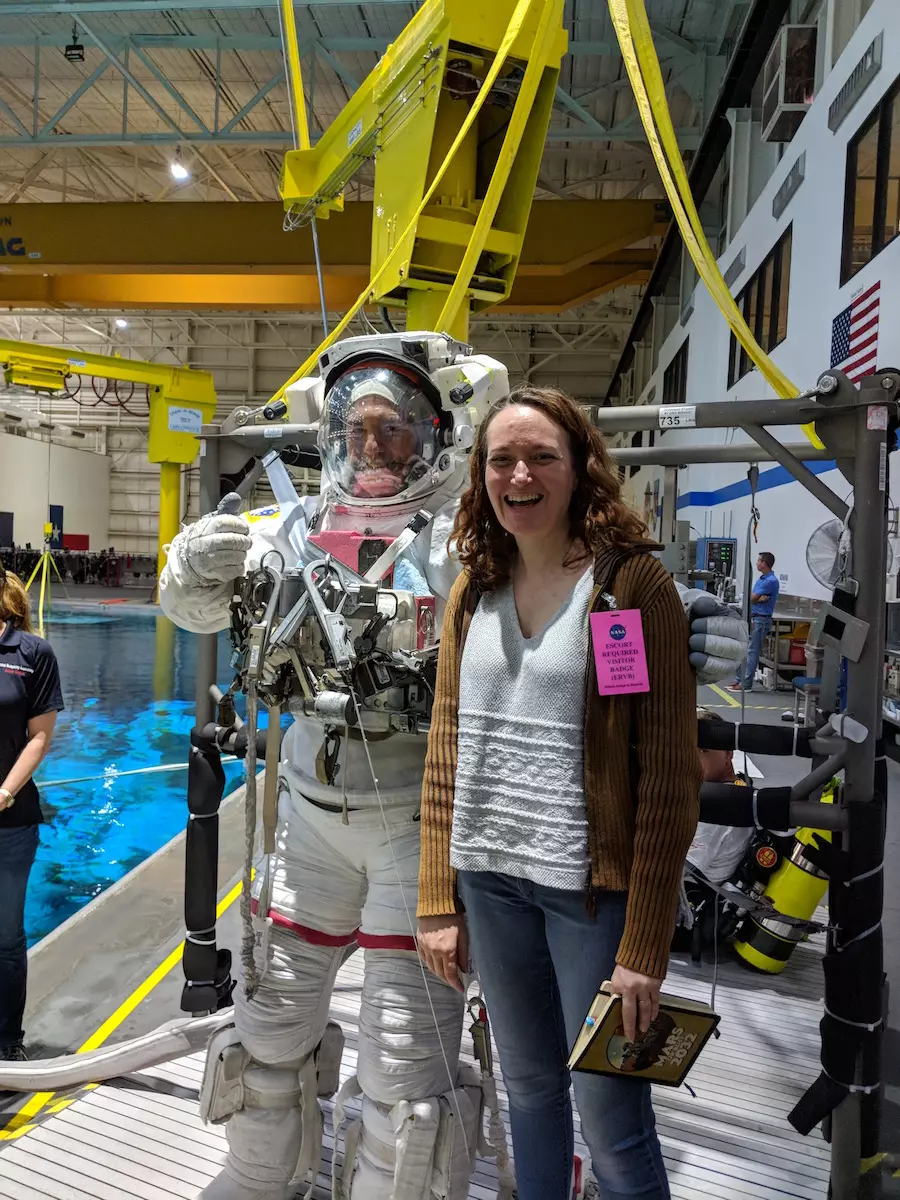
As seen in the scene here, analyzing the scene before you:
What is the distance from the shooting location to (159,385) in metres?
13.9

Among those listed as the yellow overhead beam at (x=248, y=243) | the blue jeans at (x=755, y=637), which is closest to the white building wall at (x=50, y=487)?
the yellow overhead beam at (x=248, y=243)

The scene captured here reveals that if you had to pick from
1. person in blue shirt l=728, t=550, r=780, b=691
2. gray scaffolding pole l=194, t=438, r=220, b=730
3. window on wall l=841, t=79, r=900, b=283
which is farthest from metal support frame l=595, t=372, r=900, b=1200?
person in blue shirt l=728, t=550, r=780, b=691

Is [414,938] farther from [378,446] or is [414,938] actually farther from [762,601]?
[762,601]

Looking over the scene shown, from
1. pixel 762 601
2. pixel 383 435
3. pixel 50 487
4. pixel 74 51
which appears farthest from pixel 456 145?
pixel 50 487

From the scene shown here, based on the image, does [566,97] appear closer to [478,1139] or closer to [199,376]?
[199,376]

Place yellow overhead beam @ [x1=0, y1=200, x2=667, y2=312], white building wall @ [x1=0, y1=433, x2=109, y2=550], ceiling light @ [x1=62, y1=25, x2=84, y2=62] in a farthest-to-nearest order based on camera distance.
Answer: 1. white building wall @ [x1=0, y1=433, x2=109, y2=550]
2. yellow overhead beam @ [x1=0, y1=200, x2=667, y2=312]
3. ceiling light @ [x1=62, y1=25, x2=84, y2=62]

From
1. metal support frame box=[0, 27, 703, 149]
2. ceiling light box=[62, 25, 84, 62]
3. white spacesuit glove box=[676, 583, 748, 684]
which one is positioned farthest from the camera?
ceiling light box=[62, 25, 84, 62]

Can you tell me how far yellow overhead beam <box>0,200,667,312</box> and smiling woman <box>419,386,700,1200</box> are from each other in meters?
9.70

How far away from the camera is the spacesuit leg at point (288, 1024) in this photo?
6.14 feet

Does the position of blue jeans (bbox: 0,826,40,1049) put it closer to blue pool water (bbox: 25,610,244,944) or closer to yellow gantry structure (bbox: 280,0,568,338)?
blue pool water (bbox: 25,610,244,944)

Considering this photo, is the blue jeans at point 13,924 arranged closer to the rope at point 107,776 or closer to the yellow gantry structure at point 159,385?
the rope at point 107,776

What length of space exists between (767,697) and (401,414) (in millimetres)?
7004

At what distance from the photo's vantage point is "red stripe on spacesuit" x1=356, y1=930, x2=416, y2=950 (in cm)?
176

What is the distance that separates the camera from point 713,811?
1.88 meters
